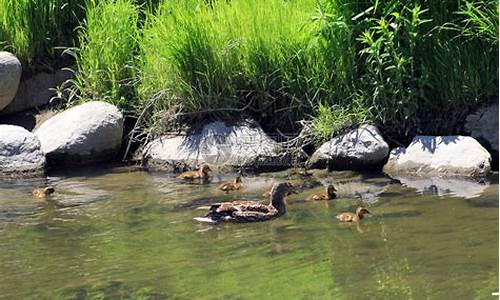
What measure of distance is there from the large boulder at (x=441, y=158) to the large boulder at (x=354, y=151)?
0.18 metres

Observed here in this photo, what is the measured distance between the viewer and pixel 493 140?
39.1ft

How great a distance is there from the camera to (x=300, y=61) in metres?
12.7

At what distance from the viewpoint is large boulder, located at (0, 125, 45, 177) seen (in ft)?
42.6

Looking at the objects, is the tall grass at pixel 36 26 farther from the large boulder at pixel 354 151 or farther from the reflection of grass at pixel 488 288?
the reflection of grass at pixel 488 288

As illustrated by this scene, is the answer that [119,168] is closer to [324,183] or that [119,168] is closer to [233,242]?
[324,183]

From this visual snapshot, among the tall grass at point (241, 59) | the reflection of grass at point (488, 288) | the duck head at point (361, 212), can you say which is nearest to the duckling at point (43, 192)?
the tall grass at point (241, 59)

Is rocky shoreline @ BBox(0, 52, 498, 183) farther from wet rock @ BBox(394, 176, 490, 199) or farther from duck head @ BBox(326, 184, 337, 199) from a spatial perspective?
duck head @ BBox(326, 184, 337, 199)

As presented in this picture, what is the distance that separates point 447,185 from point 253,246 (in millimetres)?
2875

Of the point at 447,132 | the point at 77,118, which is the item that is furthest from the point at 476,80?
the point at 77,118

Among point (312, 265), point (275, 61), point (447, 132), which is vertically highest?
point (275, 61)

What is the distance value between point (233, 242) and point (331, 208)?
1.48 m

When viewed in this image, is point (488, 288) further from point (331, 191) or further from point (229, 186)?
point (229, 186)

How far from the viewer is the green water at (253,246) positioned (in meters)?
7.66

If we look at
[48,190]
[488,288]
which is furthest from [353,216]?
[48,190]
